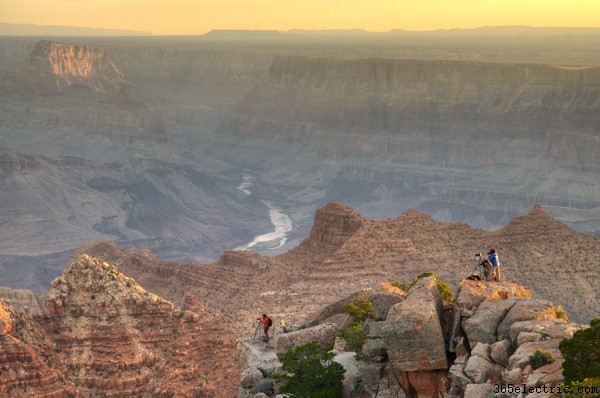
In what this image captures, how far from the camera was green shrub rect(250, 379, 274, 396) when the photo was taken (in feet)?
133

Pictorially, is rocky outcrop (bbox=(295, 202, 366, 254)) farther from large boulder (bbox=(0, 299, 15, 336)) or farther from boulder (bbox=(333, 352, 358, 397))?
boulder (bbox=(333, 352, 358, 397))

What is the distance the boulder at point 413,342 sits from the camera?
33.2 m

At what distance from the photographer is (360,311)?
44938mm

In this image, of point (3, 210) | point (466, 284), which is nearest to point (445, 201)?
point (3, 210)

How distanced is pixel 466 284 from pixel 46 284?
356 feet

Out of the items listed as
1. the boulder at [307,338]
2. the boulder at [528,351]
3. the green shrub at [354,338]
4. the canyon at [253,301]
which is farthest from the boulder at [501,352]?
the boulder at [307,338]

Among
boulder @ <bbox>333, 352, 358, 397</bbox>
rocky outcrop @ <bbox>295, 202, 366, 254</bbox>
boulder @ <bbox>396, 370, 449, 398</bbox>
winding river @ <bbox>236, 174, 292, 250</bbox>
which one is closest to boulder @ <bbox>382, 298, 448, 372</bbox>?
boulder @ <bbox>396, 370, 449, 398</bbox>

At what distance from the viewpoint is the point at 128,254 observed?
8475 centimetres

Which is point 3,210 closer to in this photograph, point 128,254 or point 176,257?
point 176,257

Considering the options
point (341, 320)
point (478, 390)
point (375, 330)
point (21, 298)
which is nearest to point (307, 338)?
point (341, 320)

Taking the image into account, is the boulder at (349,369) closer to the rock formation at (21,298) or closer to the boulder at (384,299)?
the boulder at (384,299)

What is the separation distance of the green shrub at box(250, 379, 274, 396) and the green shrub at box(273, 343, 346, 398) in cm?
80

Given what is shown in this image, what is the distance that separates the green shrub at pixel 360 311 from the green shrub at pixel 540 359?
1329cm

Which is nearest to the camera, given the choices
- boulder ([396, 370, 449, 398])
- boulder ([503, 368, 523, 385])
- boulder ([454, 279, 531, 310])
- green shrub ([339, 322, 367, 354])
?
boulder ([503, 368, 523, 385])
